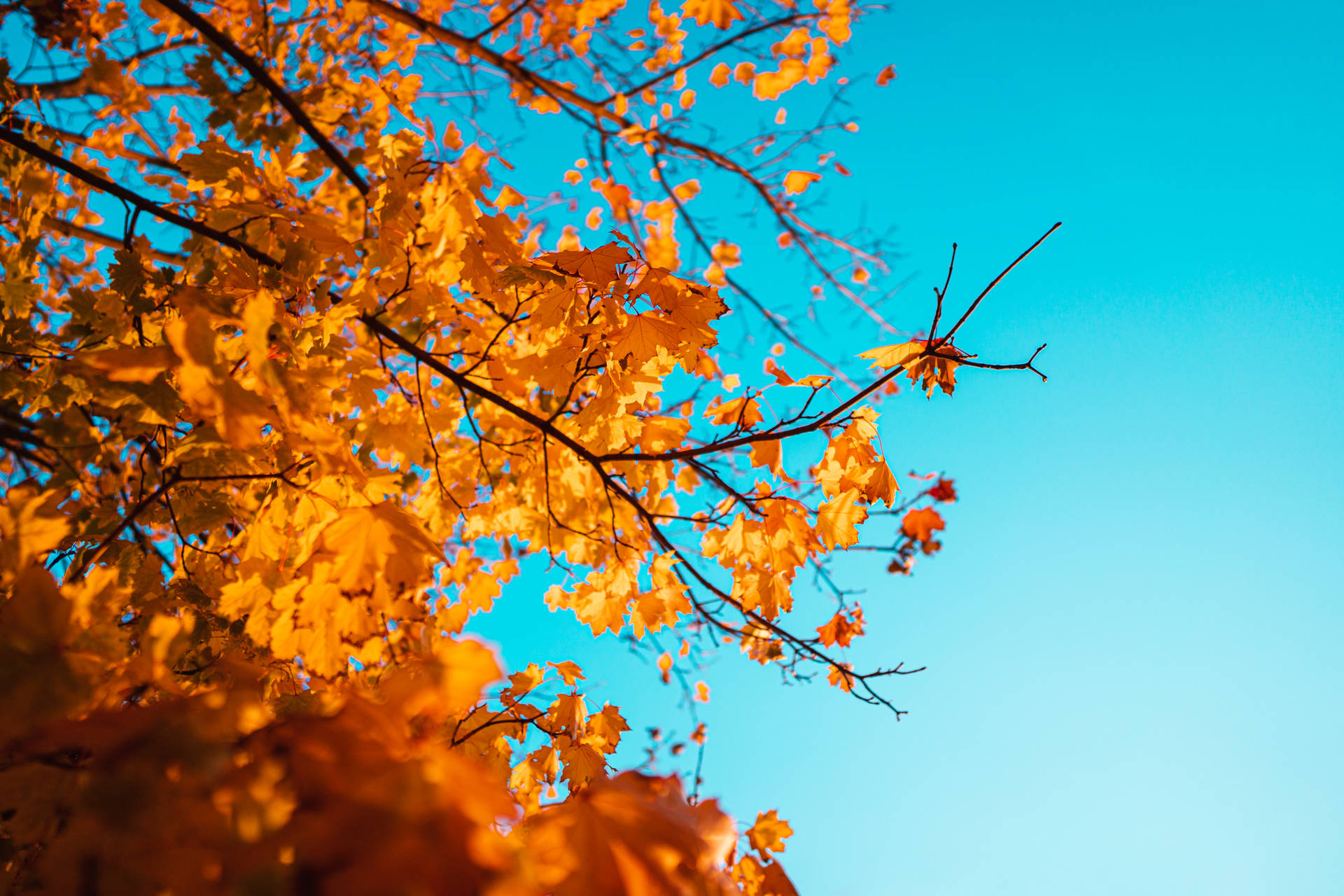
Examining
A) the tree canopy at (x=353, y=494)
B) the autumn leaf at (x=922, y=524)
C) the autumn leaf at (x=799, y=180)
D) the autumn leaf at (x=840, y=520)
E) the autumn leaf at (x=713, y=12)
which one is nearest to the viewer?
the tree canopy at (x=353, y=494)

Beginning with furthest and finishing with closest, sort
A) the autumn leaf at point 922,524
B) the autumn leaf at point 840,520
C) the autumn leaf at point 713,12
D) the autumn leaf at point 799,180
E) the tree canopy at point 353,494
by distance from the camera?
the autumn leaf at point 799,180 < the autumn leaf at point 713,12 < the autumn leaf at point 922,524 < the autumn leaf at point 840,520 < the tree canopy at point 353,494

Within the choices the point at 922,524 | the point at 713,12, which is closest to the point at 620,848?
the point at 922,524

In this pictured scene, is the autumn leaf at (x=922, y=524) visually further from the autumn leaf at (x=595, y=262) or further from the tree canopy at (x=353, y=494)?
the autumn leaf at (x=595, y=262)

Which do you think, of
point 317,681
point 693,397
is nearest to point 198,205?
point 317,681

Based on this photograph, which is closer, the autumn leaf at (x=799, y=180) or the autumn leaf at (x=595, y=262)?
the autumn leaf at (x=595, y=262)

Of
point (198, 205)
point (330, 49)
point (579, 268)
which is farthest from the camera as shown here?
point (330, 49)

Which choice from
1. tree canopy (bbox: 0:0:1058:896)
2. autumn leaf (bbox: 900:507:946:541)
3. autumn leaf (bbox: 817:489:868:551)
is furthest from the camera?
autumn leaf (bbox: 900:507:946:541)

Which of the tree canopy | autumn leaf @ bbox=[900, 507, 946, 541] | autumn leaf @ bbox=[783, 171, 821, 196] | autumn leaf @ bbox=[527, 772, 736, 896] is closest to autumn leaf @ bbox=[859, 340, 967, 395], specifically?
the tree canopy

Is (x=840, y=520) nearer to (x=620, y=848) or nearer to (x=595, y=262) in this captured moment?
(x=595, y=262)

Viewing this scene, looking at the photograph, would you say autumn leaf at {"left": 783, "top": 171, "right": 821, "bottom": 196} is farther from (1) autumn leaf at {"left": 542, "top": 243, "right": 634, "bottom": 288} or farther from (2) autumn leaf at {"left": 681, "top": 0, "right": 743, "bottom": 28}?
(1) autumn leaf at {"left": 542, "top": 243, "right": 634, "bottom": 288}

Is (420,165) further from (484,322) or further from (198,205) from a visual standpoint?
(198,205)

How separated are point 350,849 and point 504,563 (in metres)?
2.57

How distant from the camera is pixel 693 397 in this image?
3391 millimetres

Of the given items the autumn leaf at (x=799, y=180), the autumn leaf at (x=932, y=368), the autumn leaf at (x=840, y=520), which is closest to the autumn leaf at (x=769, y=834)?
the autumn leaf at (x=840, y=520)
